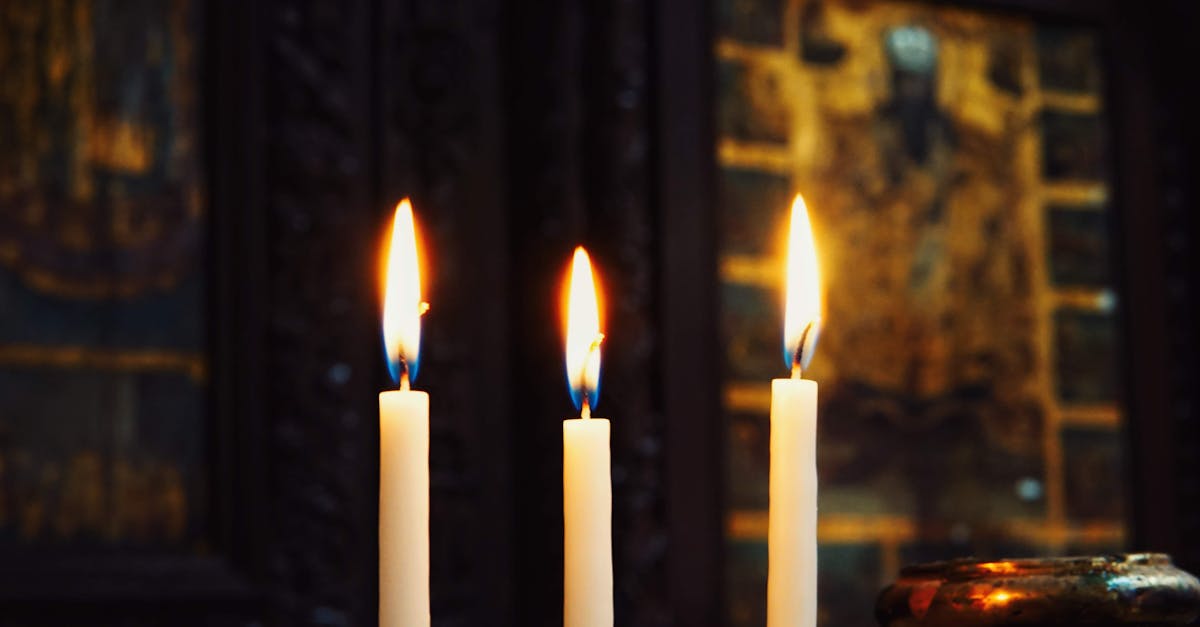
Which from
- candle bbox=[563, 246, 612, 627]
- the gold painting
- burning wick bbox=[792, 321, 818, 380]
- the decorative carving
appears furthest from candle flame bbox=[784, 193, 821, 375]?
the gold painting

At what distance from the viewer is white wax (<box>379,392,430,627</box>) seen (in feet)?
2.31

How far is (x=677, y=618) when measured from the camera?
2666mm

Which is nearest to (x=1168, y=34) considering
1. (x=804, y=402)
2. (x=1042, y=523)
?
(x=1042, y=523)

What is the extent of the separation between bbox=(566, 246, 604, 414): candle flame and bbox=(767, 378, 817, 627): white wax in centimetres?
9

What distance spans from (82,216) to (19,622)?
0.56 metres

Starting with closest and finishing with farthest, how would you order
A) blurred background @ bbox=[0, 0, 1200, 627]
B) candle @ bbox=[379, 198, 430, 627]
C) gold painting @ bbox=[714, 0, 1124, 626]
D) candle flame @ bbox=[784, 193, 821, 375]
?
candle @ bbox=[379, 198, 430, 627] < candle flame @ bbox=[784, 193, 821, 375] < blurred background @ bbox=[0, 0, 1200, 627] < gold painting @ bbox=[714, 0, 1124, 626]

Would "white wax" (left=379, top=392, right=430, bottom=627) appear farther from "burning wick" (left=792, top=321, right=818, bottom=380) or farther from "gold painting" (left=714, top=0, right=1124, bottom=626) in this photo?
"gold painting" (left=714, top=0, right=1124, bottom=626)

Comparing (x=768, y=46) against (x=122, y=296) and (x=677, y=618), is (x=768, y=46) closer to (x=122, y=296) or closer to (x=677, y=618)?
(x=677, y=618)

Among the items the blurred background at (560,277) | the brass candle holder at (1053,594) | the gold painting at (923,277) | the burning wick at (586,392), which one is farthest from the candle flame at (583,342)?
the gold painting at (923,277)

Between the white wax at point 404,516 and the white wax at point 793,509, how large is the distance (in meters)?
0.16

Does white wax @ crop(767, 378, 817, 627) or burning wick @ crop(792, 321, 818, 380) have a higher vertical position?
burning wick @ crop(792, 321, 818, 380)

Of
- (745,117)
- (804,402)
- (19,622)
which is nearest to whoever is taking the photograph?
(804,402)

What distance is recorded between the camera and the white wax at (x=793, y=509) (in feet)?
2.42

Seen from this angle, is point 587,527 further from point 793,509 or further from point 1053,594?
point 1053,594
